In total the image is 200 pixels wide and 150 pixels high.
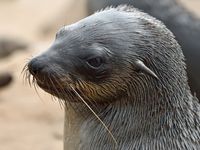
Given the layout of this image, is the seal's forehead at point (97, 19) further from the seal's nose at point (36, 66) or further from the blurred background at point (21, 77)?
the blurred background at point (21, 77)

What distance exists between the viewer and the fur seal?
152 inches

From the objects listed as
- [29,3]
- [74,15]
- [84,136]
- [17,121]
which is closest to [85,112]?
[84,136]

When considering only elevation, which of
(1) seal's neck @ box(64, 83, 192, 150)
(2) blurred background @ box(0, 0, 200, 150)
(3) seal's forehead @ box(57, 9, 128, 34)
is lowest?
(1) seal's neck @ box(64, 83, 192, 150)

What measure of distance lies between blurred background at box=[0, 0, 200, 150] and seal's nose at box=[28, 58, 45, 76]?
49.5 inches

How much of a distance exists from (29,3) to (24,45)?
1.97 m

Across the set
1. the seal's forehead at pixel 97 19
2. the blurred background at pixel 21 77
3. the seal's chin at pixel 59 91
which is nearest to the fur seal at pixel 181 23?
the blurred background at pixel 21 77

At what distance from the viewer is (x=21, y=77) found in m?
5.84

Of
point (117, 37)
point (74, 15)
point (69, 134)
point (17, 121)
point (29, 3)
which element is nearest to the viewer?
point (117, 37)

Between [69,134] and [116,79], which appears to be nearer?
[116,79]

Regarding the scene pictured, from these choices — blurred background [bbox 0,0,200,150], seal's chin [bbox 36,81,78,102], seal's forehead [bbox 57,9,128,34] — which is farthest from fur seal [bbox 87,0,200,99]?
seal's chin [bbox 36,81,78,102]

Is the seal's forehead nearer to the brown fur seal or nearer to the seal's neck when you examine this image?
the brown fur seal

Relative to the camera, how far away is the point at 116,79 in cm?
225

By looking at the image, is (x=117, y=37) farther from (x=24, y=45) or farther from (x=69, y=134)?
(x=24, y=45)

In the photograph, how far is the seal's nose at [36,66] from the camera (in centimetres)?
218
